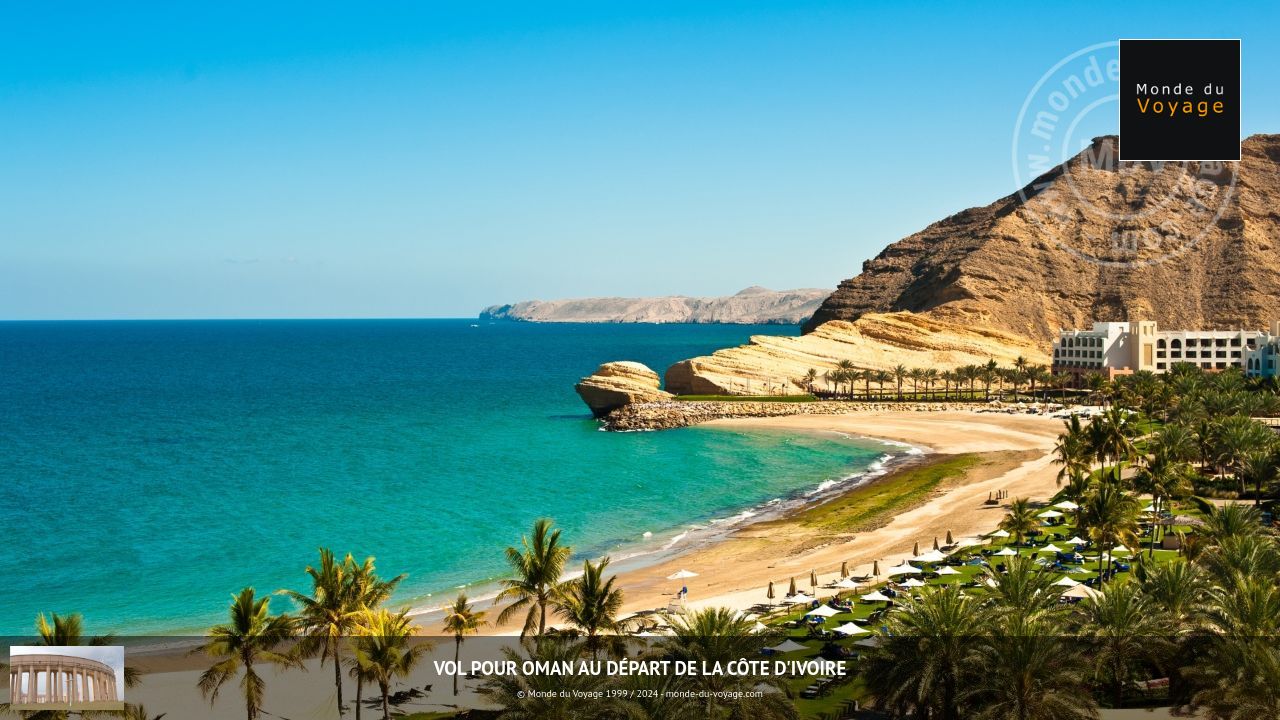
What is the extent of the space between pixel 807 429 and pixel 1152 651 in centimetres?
7577

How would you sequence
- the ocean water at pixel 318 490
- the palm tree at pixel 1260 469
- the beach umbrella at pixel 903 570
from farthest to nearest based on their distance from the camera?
1. the palm tree at pixel 1260 469
2. the ocean water at pixel 318 490
3. the beach umbrella at pixel 903 570

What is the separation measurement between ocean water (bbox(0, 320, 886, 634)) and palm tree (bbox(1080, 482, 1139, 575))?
23429mm

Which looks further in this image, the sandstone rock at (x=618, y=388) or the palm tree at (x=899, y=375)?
the palm tree at (x=899, y=375)

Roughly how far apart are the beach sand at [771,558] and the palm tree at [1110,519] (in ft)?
32.9

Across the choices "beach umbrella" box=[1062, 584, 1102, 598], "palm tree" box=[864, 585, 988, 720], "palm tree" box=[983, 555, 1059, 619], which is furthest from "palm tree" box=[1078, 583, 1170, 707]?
"beach umbrella" box=[1062, 584, 1102, 598]

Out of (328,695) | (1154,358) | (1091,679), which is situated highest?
(1154,358)

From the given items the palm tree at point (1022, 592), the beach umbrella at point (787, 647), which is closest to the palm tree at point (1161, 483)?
the palm tree at point (1022, 592)

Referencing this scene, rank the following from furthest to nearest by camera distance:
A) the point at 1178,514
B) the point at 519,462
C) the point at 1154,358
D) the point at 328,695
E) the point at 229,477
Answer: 1. the point at 1154,358
2. the point at 519,462
3. the point at 229,477
4. the point at 1178,514
5. the point at 328,695

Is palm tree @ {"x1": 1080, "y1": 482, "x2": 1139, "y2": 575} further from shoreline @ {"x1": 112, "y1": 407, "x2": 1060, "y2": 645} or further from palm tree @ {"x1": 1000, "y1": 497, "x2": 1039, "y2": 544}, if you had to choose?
shoreline @ {"x1": 112, "y1": 407, "x2": 1060, "y2": 645}

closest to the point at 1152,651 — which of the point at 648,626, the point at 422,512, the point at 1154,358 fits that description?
the point at 648,626

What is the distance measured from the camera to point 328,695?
3127cm

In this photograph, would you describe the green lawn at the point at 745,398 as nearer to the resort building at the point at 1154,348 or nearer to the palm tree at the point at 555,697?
the resort building at the point at 1154,348

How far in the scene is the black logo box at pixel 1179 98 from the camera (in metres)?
46.0

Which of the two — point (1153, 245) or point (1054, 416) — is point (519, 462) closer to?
point (1054, 416)
